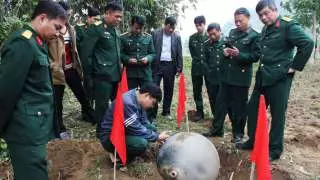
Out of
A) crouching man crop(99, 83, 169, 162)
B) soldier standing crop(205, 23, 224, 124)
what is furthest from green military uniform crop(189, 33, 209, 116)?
crouching man crop(99, 83, 169, 162)

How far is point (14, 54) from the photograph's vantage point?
3.13 m

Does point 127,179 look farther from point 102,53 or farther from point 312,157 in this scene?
point 312,157

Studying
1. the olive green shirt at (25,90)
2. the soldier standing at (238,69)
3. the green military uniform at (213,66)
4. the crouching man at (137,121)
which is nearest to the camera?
the olive green shirt at (25,90)

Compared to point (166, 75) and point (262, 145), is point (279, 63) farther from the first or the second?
point (166, 75)

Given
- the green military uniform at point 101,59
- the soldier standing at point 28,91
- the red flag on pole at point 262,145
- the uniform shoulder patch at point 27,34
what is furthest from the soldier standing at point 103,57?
the red flag on pole at point 262,145

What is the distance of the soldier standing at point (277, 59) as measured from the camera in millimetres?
5043

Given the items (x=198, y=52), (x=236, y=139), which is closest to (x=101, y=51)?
(x=198, y=52)

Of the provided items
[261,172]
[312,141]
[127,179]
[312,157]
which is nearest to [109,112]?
[127,179]

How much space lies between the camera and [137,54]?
272 inches

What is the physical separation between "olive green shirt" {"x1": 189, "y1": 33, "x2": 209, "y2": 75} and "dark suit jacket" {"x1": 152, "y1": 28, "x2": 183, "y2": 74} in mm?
275

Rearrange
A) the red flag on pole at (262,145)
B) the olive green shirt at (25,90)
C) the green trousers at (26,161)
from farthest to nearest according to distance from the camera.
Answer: the red flag on pole at (262,145) < the green trousers at (26,161) < the olive green shirt at (25,90)

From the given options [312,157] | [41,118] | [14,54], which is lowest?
[312,157]

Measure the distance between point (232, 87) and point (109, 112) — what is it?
6.18 feet

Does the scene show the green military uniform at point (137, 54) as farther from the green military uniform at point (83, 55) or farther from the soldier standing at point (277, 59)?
the soldier standing at point (277, 59)
